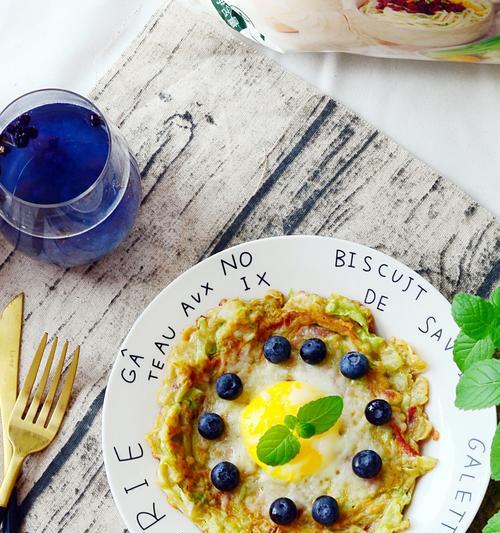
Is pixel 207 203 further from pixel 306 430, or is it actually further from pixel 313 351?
pixel 306 430

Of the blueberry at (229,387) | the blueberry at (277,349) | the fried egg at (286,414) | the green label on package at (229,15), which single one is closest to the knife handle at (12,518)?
the fried egg at (286,414)

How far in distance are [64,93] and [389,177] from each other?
2.19ft

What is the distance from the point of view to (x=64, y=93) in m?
1.72

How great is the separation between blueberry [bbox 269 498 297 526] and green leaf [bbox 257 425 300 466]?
0.07 m

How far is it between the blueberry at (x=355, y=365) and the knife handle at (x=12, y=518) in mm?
676

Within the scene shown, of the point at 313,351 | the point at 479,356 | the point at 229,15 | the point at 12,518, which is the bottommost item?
the point at 12,518

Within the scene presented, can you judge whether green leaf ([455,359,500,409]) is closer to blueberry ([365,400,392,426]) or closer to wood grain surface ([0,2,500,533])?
blueberry ([365,400,392,426])

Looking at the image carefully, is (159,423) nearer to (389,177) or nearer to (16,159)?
(16,159)

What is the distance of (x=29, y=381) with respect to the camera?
182 centimetres

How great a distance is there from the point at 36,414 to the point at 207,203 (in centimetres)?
54

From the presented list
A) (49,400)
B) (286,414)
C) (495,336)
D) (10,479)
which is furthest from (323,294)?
(10,479)

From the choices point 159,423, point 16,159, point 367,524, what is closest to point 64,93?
point 16,159

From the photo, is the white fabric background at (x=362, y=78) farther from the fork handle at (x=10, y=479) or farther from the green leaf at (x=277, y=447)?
the fork handle at (x=10, y=479)

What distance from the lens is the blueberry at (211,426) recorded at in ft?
5.54
